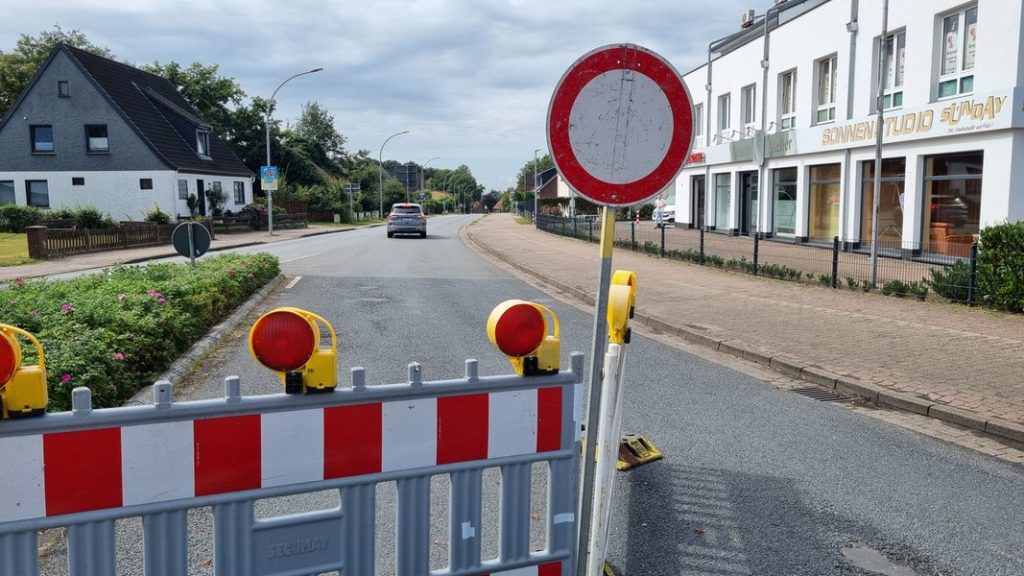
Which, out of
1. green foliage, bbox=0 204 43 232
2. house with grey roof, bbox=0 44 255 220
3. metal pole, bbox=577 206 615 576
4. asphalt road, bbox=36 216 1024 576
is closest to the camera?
metal pole, bbox=577 206 615 576

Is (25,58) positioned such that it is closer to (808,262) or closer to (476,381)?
(808,262)

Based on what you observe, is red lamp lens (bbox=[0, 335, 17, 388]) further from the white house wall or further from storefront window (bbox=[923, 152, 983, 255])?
the white house wall

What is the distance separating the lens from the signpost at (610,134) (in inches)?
120

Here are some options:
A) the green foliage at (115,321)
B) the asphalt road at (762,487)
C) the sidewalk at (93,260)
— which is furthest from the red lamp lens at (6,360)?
the sidewalk at (93,260)

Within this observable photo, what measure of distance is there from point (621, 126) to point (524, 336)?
0.92 m

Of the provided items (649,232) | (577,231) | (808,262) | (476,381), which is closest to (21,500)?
(476,381)

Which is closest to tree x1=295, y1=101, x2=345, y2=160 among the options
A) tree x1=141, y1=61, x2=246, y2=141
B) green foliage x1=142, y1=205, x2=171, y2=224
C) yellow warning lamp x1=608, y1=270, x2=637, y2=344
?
tree x1=141, y1=61, x2=246, y2=141

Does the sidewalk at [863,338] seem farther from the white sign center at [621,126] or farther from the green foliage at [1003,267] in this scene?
the white sign center at [621,126]

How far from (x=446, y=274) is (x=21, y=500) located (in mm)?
16180

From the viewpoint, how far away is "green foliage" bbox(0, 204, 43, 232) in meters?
37.5

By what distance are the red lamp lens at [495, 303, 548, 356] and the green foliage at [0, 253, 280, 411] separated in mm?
3615

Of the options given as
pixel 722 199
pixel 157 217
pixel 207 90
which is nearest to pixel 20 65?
pixel 207 90

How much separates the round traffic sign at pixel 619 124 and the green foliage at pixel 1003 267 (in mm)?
10135

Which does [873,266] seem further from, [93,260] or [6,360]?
[93,260]
